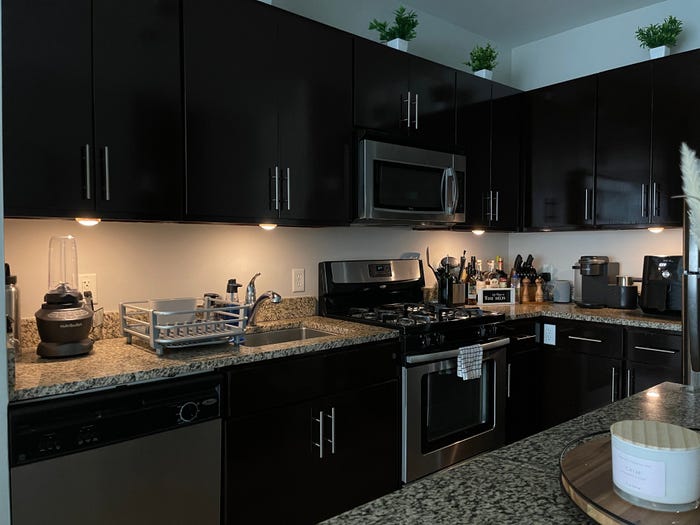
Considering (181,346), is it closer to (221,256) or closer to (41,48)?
(221,256)

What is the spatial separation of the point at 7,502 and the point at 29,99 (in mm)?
1204

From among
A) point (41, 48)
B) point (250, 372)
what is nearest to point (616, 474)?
point (250, 372)

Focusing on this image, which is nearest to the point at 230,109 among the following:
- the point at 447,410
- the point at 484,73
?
the point at 447,410

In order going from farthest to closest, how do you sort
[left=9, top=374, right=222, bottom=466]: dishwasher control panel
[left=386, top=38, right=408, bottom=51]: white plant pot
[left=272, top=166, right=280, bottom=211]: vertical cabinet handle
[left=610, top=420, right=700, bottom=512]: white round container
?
1. [left=386, top=38, right=408, bottom=51]: white plant pot
2. [left=272, top=166, right=280, bottom=211]: vertical cabinet handle
3. [left=9, top=374, right=222, bottom=466]: dishwasher control panel
4. [left=610, top=420, right=700, bottom=512]: white round container

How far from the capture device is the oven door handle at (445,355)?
7.96ft

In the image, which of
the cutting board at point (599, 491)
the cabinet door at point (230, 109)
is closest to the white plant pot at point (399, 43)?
the cabinet door at point (230, 109)

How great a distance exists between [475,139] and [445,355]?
1388 millimetres

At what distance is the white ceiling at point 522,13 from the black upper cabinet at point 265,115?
1.19 meters

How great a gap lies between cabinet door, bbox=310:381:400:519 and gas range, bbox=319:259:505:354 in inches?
11.7

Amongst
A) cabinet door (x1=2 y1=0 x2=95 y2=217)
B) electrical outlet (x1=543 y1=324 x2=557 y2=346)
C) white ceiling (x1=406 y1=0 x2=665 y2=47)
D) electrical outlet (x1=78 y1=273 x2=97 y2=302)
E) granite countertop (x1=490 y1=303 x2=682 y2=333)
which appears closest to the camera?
cabinet door (x1=2 y1=0 x2=95 y2=217)

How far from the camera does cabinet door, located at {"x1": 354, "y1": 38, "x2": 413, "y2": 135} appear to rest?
2.61m

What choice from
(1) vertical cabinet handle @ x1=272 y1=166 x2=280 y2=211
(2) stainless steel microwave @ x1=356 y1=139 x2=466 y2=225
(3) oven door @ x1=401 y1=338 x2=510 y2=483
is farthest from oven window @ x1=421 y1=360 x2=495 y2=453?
(1) vertical cabinet handle @ x1=272 y1=166 x2=280 y2=211

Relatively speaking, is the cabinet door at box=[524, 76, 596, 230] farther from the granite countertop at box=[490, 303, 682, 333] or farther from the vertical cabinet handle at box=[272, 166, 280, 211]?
the vertical cabinet handle at box=[272, 166, 280, 211]

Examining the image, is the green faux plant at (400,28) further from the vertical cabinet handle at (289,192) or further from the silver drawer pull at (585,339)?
the silver drawer pull at (585,339)
